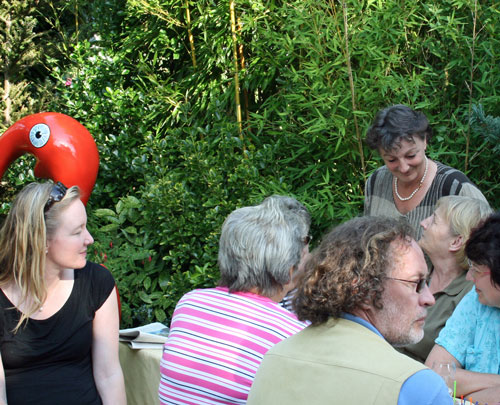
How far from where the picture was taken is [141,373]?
10.2ft

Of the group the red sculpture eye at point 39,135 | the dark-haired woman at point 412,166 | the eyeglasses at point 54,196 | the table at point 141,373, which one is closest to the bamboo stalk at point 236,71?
the red sculpture eye at point 39,135

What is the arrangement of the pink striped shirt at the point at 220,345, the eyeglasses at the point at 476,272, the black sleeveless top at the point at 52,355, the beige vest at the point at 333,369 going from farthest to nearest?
the black sleeveless top at the point at 52,355 → the eyeglasses at the point at 476,272 → the pink striped shirt at the point at 220,345 → the beige vest at the point at 333,369

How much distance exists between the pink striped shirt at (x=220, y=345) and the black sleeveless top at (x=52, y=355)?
21.1 inches

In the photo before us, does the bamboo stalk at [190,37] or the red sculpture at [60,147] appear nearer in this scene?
the red sculpture at [60,147]

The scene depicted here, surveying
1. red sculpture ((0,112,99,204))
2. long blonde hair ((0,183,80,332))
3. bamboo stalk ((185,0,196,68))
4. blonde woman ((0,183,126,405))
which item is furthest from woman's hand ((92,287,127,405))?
bamboo stalk ((185,0,196,68))

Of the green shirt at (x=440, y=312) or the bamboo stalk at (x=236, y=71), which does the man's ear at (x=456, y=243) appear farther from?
the bamboo stalk at (x=236, y=71)

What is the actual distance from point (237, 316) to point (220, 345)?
107mm

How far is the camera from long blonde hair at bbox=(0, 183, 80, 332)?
258 centimetres

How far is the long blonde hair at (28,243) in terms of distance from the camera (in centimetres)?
258

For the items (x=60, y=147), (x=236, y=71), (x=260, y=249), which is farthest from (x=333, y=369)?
(x=236, y=71)

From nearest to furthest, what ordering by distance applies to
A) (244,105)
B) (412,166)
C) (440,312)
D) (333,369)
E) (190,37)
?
(333,369) → (440,312) → (412,166) → (244,105) → (190,37)

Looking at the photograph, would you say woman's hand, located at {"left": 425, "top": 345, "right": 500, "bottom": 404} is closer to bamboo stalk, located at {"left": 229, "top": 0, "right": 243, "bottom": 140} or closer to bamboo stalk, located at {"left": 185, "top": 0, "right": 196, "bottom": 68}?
bamboo stalk, located at {"left": 229, "top": 0, "right": 243, "bottom": 140}

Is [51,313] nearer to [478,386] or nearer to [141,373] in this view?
[141,373]

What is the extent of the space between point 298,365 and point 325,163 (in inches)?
101
